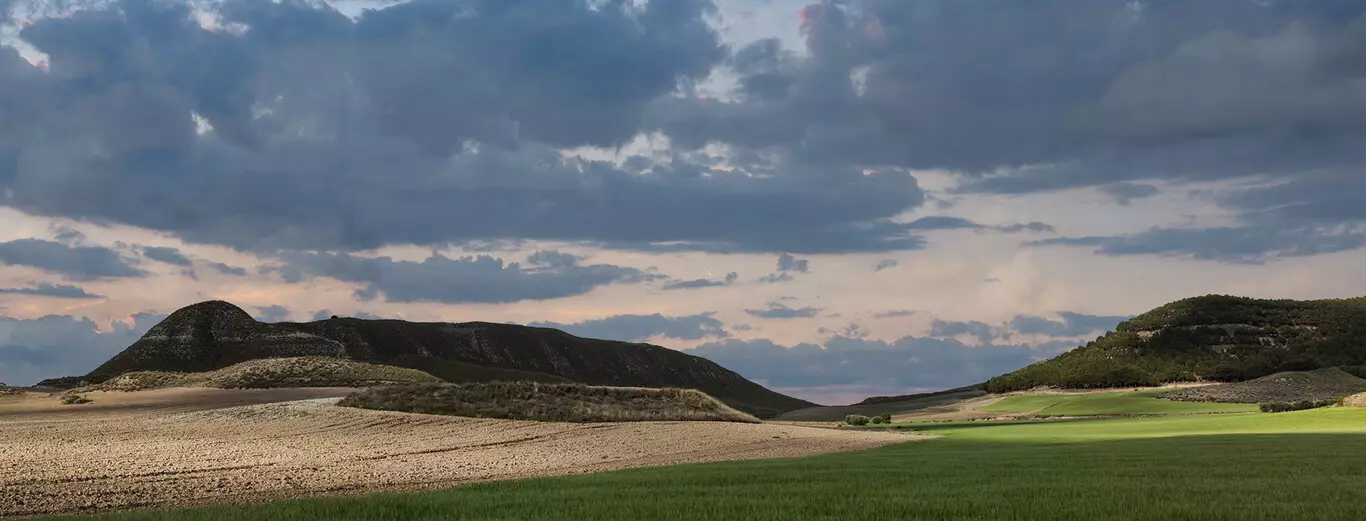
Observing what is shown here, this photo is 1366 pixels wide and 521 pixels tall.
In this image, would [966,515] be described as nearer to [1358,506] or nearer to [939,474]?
[1358,506]

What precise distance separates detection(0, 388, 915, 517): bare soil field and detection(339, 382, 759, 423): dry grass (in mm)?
2804

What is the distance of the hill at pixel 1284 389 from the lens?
81.0 m

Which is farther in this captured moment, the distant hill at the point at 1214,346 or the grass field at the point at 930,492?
the distant hill at the point at 1214,346

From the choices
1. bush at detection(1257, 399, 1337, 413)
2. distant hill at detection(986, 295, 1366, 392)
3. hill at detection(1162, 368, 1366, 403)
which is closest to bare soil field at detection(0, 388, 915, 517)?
bush at detection(1257, 399, 1337, 413)

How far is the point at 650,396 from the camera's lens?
55250 millimetres

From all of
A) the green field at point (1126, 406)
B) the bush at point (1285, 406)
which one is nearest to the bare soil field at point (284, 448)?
the bush at point (1285, 406)

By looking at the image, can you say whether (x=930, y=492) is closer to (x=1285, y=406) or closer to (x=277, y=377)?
(x=1285, y=406)

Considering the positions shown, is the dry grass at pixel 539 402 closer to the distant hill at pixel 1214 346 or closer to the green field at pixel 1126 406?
the green field at pixel 1126 406

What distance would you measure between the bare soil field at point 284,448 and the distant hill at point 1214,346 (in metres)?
68.8

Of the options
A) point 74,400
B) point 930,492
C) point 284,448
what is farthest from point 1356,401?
point 74,400

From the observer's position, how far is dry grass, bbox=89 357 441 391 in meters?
65.8

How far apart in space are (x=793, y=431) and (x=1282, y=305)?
107076 millimetres

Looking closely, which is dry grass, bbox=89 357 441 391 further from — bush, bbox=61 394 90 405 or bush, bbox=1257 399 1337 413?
bush, bbox=1257 399 1337 413

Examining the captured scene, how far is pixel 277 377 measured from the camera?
6819cm
